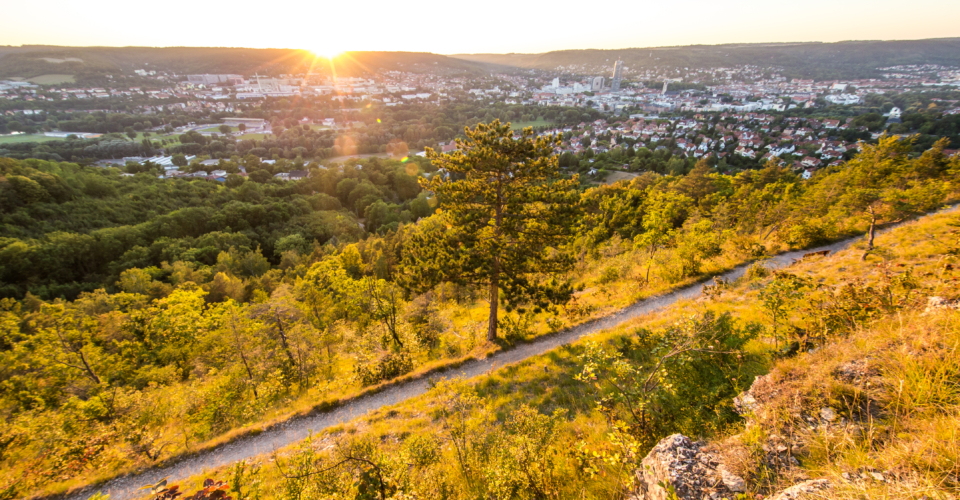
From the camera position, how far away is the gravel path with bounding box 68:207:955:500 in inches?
338

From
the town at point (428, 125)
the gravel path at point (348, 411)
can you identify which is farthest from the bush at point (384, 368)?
the town at point (428, 125)

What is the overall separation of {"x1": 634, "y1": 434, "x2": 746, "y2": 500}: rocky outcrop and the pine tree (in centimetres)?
717

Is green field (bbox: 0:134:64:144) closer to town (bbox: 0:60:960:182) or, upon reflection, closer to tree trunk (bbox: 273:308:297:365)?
town (bbox: 0:60:960:182)

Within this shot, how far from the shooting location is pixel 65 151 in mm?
72312

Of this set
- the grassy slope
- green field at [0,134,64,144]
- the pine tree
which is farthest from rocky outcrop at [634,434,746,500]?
green field at [0,134,64,144]

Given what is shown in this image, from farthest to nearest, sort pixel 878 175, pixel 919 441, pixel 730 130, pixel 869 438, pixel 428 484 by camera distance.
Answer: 1. pixel 730 130
2. pixel 878 175
3. pixel 428 484
4. pixel 869 438
5. pixel 919 441

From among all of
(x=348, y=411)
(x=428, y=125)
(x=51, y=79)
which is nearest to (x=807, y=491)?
(x=348, y=411)

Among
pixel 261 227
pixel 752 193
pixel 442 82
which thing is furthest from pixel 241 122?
pixel 752 193

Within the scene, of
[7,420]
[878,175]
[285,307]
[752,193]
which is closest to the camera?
[7,420]

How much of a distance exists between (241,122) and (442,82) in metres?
116

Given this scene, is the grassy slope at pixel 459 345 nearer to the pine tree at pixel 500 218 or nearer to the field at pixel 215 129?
the pine tree at pixel 500 218

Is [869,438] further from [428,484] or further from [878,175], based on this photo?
[878,175]

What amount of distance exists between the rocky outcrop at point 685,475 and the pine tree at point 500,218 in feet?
23.5

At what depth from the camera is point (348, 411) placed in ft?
34.3
